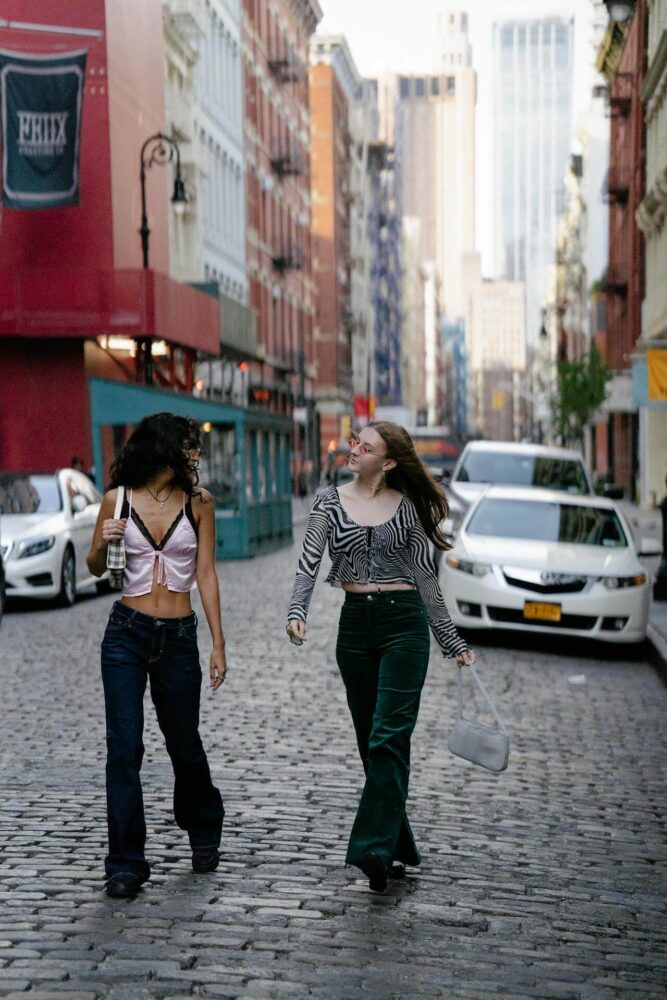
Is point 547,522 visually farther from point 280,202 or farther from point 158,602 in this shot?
point 280,202

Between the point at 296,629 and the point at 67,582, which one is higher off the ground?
the point at 296,629

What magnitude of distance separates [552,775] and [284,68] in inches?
2513

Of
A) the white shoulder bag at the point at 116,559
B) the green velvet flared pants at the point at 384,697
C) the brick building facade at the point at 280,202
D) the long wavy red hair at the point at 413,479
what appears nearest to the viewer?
the green velvet flared pants at the point at 384,697

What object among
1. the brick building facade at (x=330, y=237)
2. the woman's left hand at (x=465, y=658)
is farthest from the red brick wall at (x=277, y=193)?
the woman's left hand at (x=465, y=658)

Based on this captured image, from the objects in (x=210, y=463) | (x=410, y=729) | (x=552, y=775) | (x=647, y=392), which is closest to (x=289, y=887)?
(x=410, y=729)

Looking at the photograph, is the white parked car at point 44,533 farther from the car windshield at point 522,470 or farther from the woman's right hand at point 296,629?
the woman's right hand at point 296,629

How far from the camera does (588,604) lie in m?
14.5

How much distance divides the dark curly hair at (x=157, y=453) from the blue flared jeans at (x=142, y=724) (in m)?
0.47

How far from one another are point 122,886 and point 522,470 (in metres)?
17.8

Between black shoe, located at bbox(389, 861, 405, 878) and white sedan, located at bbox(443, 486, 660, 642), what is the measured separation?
8.46 m

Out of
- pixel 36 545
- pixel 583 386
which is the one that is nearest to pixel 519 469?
pixel 36 545

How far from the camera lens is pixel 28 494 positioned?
19297mm

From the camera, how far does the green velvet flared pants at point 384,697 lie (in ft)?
19.2

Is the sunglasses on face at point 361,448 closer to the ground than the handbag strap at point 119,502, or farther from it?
farther from it
